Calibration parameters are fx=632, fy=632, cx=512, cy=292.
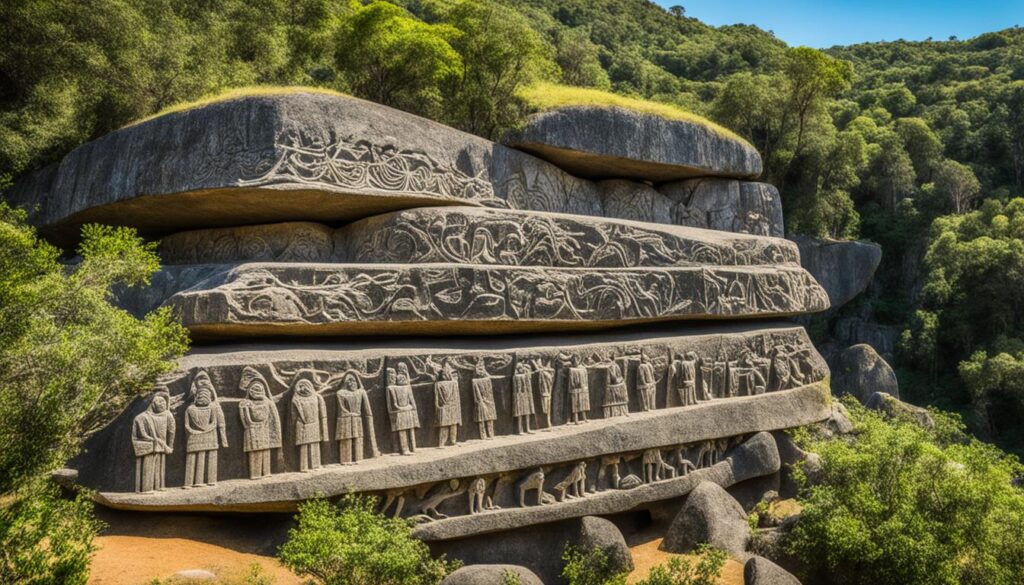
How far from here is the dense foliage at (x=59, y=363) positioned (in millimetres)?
4688

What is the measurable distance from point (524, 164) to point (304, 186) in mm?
3687

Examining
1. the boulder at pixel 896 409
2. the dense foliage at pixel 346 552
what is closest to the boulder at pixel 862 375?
the boulder at pixel 896 409

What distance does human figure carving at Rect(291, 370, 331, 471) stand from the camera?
6.86 metres

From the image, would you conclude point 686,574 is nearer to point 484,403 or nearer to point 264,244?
point 484,403

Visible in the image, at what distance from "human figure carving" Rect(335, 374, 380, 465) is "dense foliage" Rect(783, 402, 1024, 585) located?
16.8 feet

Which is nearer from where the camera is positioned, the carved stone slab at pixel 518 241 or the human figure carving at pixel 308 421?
the human figure carving at pixel 308 421

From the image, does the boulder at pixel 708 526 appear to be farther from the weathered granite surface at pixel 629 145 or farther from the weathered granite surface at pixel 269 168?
the weathered granite surface at pixel 629 145

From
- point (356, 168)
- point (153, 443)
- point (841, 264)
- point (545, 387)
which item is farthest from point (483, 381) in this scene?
point (841, 264)

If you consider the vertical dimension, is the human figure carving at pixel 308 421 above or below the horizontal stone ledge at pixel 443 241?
below

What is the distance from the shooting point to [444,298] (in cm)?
783

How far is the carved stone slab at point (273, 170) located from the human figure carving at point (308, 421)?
7.70ft

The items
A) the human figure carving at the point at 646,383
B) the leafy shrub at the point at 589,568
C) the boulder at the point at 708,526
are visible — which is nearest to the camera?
the leafy shrub at the point at 589,568

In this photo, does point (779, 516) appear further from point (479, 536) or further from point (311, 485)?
point (311, 485)

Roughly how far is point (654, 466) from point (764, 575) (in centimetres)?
242
